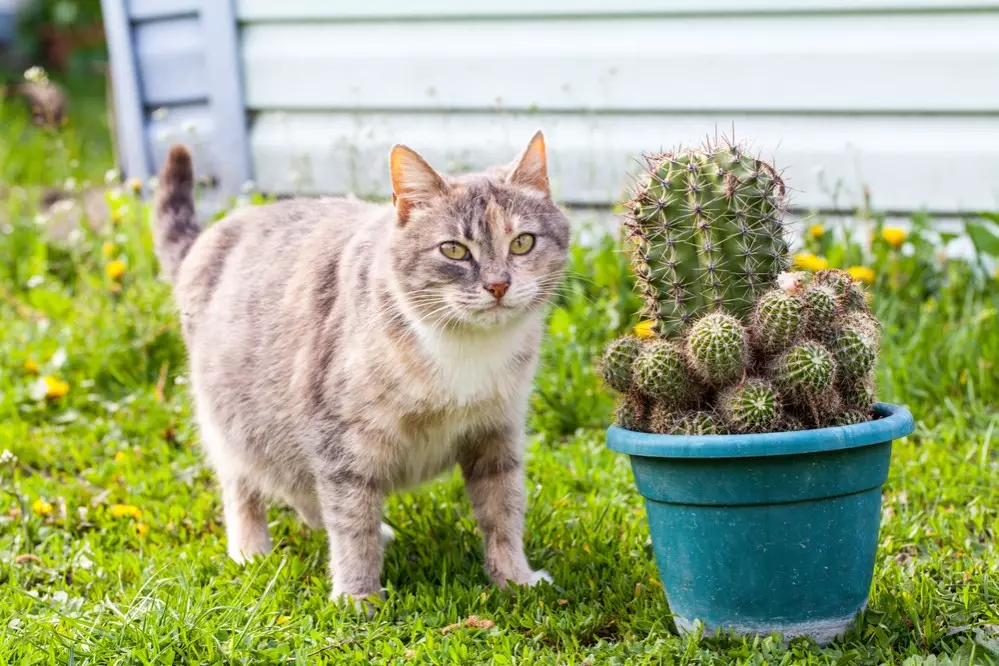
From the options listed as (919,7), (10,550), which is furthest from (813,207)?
(10,550)

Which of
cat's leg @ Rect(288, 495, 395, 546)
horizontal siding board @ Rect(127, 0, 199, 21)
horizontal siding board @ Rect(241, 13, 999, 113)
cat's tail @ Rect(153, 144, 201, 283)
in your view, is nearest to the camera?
cat's leg @ Rect(288, 495, 395, 546)

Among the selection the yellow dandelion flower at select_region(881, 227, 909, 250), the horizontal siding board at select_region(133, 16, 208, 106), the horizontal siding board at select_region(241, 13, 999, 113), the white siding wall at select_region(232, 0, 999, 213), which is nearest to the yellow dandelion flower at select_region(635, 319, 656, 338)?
the white siding wall at select_region(232, 0, 999, 213)

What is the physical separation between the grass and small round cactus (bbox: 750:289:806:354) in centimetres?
68

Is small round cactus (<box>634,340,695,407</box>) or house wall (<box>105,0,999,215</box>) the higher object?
house wall (<box>105,0,999,215</box>)

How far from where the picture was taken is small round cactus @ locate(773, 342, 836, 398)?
239cm

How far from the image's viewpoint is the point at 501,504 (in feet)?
10.1

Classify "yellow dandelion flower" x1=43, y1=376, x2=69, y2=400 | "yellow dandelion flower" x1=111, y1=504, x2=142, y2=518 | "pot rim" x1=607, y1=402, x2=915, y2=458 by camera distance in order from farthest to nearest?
"yellow dandelion flower" x1=43, y1=376, x2=69, y2=400 → "yellow dandelion flower" x1=111, y1=504, x2=142, y2=518 → "pot rim" x1=607, y1=402, x2=915, y2=458

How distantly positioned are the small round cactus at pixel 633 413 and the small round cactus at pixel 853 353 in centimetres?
47

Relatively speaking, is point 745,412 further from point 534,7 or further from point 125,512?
point 534,7

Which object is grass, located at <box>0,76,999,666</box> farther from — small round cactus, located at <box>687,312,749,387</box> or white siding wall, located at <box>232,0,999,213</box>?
white siding wall, located at <box>232,0,999,213</box>

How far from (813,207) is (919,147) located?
54cm

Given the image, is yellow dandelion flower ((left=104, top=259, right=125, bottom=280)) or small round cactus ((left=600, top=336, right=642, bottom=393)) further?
yellow dandelion flower ((left=104, top=259, right=125, bottom=280))

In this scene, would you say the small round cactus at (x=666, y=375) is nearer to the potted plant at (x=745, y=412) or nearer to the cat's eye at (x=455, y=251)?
the potted plant at (x=745, y=412)

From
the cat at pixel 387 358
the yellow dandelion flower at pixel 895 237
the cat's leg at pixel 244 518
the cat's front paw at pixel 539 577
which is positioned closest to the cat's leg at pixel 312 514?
the cat at pixel 387 358
